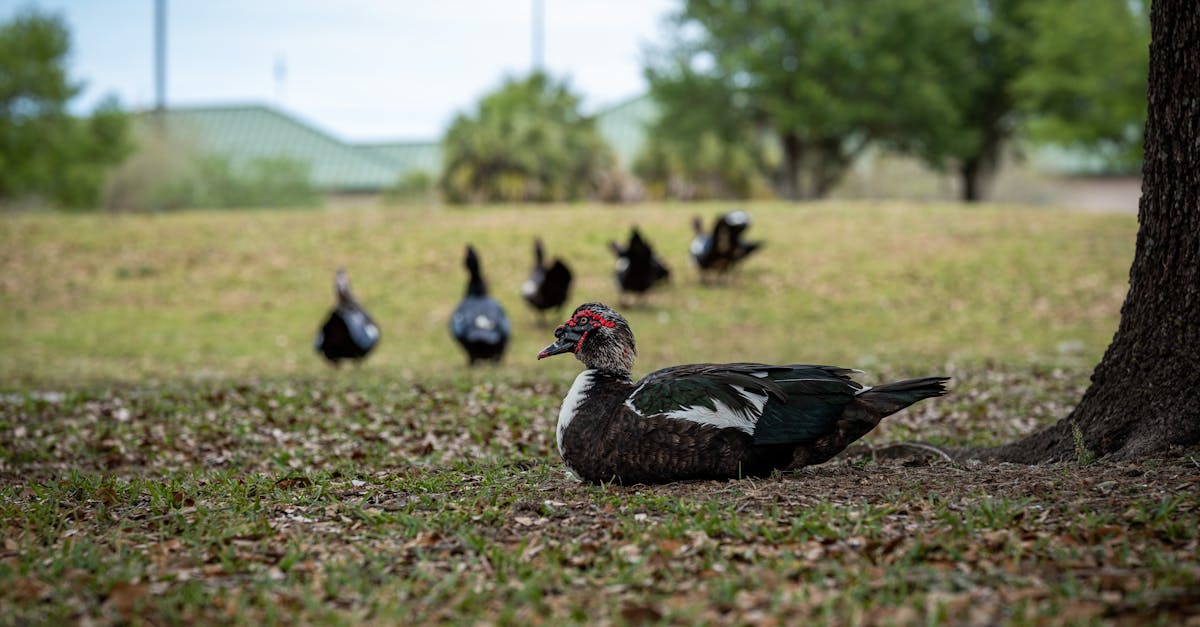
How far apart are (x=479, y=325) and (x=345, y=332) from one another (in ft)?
5.65

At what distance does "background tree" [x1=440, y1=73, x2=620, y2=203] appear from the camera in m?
37.9

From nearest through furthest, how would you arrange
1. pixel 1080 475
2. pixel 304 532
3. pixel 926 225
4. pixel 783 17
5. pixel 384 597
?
pixel 384 597 → pixel 304 532 → pixel 1080 475 → pixel 926 225 → pixel 783 17

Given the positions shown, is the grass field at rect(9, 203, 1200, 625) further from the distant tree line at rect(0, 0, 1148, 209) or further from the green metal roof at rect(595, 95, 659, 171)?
the green metal roof at rect(595, 95, 659, 171)

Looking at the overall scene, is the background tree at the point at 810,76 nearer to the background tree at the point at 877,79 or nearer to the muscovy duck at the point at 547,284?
the background tree at the point at 877,79

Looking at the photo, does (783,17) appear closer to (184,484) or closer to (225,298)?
(225,298)

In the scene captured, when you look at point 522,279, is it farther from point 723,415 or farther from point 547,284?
point 723,415

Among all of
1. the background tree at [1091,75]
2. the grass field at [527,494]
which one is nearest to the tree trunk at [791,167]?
the background tree at [1091,75]

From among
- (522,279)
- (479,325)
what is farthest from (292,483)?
(522,279)

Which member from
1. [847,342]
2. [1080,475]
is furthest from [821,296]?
[1080,475]

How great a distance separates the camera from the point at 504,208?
3166cm

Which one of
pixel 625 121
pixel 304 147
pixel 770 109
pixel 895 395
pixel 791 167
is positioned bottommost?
pixel 895 395

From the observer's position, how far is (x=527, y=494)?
19.1 feet

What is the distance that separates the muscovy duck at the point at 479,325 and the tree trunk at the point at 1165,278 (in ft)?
28.3

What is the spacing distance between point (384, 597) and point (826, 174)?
44.7m
